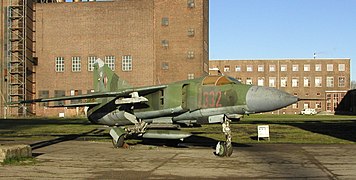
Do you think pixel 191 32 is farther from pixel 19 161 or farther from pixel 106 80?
pixel 19 161

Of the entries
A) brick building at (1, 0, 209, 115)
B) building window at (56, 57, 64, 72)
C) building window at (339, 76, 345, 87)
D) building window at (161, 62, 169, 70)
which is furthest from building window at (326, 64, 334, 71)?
building window at (56, 57, 64, 72)

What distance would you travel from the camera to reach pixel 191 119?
17562mm

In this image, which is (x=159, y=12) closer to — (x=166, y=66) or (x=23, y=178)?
(x=166, y=66)

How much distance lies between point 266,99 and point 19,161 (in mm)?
8398

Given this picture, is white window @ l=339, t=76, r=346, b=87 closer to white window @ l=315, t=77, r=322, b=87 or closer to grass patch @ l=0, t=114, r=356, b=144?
white window @ l=315, t=77, r=322, b=87

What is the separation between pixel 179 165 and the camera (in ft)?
44.2

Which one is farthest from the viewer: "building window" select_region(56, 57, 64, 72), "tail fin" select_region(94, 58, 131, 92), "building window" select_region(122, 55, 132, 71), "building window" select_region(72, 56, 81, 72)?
"building window" select_region(56, 57, 64, 72)

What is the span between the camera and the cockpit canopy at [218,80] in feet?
53.6

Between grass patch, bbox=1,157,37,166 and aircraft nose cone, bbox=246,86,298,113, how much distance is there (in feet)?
24.7

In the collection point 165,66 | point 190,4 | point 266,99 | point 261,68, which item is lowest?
point 266,99

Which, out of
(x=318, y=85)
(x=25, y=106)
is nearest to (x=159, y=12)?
(x=25, y=106)

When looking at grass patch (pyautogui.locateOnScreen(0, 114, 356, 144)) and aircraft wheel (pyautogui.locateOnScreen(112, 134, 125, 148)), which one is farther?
grass patch (pyautogui.locateOnScreen(0, 114, 356, 144))

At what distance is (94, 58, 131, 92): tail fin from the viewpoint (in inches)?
863

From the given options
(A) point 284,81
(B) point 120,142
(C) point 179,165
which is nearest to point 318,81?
(A) point 284,81
